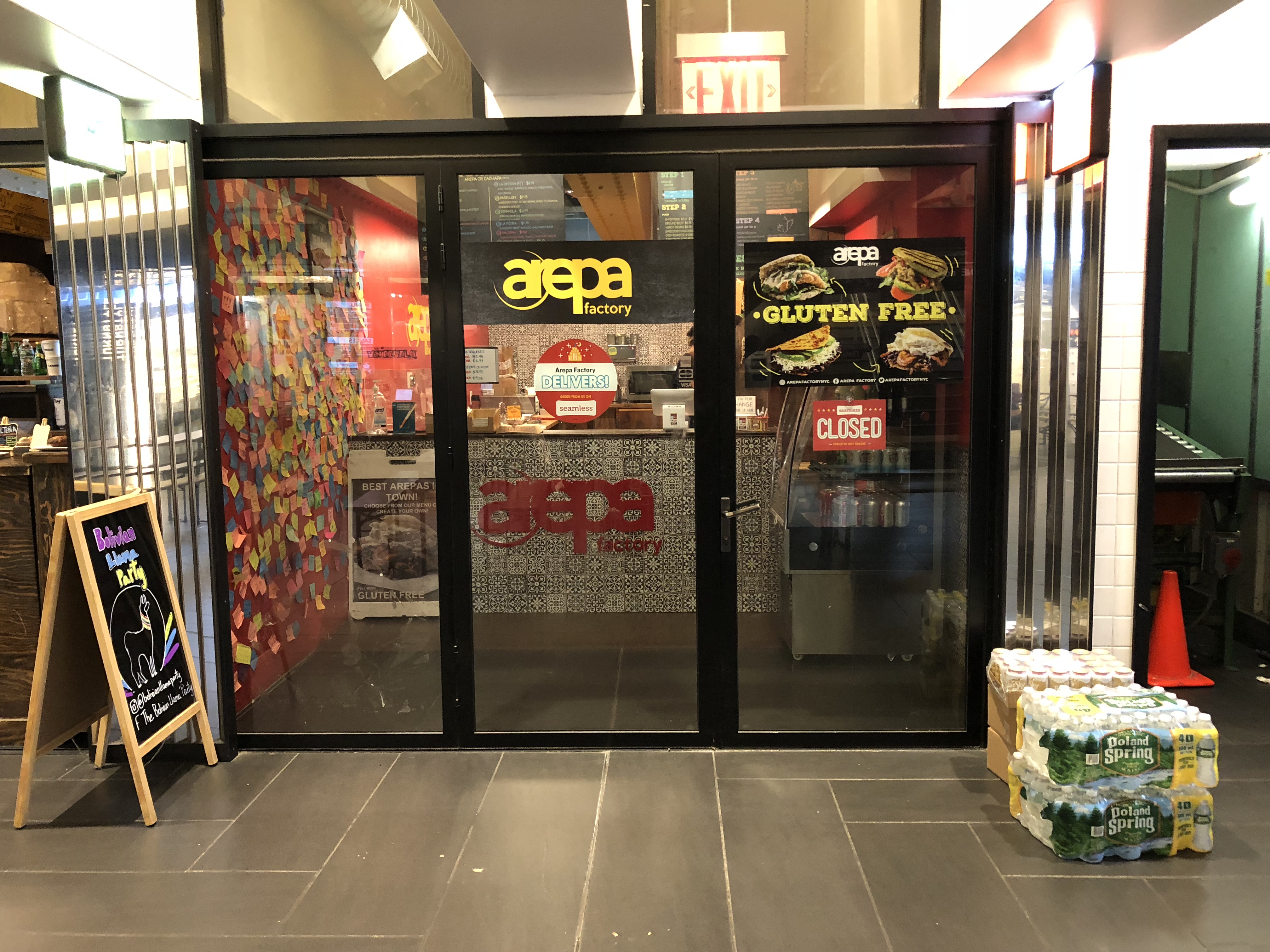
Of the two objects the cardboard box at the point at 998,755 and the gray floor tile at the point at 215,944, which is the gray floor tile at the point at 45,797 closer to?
the gray floor tile at the point at 215,944

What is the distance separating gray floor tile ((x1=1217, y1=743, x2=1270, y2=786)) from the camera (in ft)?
10.9

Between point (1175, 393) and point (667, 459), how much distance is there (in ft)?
12.0

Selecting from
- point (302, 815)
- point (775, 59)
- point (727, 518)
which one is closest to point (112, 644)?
point (302, 815)

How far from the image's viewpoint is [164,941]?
2428 mm

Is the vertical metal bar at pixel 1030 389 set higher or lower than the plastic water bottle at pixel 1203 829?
higher

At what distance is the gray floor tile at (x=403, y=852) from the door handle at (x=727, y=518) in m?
1.32

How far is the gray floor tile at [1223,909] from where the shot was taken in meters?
2.38

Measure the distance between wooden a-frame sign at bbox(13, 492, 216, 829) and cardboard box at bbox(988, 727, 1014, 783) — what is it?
3.18m

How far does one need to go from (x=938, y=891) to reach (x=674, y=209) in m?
2.63

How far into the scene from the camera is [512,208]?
11.3ft

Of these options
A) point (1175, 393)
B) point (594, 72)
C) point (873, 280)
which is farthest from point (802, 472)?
point (1175, 393)

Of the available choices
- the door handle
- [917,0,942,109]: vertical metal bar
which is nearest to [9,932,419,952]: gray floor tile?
the door handle

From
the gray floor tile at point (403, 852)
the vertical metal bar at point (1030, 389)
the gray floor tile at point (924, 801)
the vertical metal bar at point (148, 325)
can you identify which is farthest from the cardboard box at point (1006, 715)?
the vertical metal bar at point (148, 325)

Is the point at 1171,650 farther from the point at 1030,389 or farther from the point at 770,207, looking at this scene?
the point at 770,207
